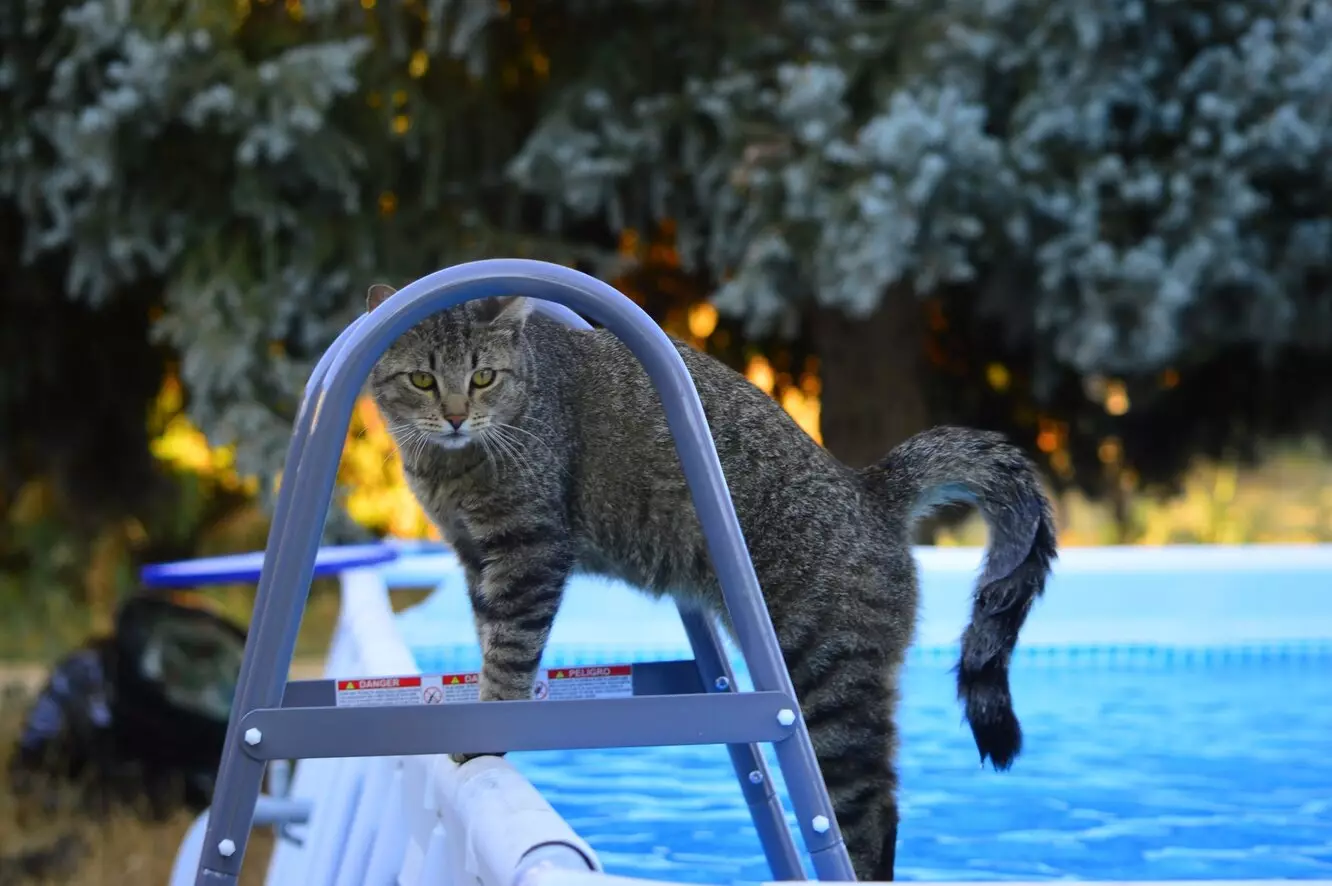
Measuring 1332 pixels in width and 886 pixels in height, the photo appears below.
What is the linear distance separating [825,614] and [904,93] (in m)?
2.47

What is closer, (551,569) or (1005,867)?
(551,569)

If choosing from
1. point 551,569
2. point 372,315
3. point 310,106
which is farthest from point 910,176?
point 372,315

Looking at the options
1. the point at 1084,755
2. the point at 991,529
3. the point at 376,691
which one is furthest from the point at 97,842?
the point at 991,529

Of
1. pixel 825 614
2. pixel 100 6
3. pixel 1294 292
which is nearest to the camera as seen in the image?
pixel 825 614

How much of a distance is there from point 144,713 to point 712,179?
2494mm

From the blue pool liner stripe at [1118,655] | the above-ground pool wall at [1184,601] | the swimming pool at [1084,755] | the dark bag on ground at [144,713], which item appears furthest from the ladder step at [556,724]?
the dark bag on ground at [144,713]

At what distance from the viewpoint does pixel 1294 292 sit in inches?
176

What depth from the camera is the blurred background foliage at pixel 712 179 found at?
406 centimetres

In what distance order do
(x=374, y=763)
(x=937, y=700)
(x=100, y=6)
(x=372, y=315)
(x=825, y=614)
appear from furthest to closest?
(x=100, y=6) → (x=937, y=700) → (x=374, y=763) → (x=825, y=614) → (x=372, y=315)

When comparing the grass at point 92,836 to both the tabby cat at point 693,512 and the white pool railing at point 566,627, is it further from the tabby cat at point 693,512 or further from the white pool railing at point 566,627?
the tabby cat at point 693,512

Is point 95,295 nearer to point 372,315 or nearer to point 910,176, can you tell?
point 910,176

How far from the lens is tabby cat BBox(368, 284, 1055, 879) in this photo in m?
1.86

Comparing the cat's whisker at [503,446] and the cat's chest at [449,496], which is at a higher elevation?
the cat's whisker at [503,446]

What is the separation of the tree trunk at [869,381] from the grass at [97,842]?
247 cm
